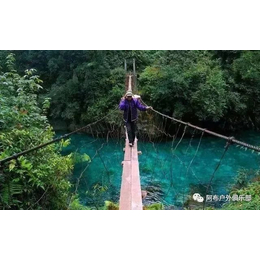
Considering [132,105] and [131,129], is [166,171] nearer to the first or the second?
[131,129]

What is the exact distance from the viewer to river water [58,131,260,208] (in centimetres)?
347

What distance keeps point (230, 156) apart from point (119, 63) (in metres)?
2.24

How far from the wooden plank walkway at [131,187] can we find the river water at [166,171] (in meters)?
1.20

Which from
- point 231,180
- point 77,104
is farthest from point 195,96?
point 77,104

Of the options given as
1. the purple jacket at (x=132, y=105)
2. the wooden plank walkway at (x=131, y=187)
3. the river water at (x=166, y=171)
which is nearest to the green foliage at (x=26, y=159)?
the wooden plank walkway at (x=131, y=187)

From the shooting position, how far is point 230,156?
4.35 metres

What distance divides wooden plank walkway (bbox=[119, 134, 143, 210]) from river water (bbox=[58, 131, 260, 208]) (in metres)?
1.20

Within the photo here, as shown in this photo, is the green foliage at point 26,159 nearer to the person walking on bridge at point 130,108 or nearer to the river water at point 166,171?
the person walking on bridge at point 130,108

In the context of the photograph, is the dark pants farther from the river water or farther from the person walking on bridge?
the river water

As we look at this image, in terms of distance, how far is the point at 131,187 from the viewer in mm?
1555

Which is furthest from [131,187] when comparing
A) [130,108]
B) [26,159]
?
[26,159]

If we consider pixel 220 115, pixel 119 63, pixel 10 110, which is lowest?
pixel 220 115

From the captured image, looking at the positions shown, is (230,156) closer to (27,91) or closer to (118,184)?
(118,184)

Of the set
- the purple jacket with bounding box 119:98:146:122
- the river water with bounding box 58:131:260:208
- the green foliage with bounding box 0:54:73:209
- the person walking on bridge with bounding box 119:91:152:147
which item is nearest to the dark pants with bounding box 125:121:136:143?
the person walking on bridge with bounding box 119:91:152:147
